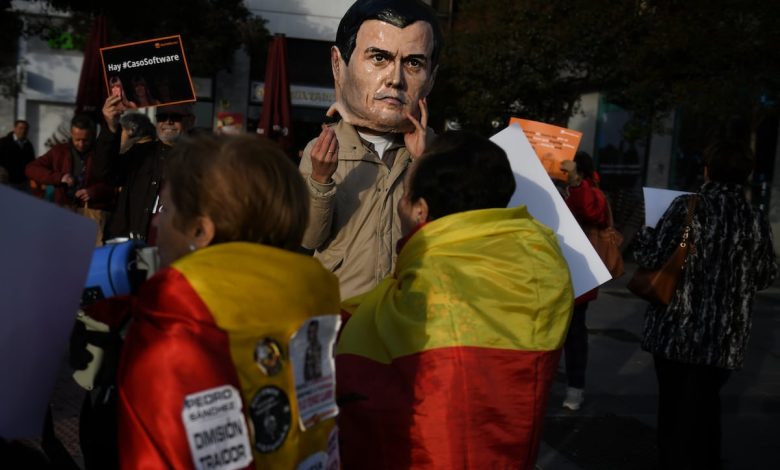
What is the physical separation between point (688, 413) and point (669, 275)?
0.72 m

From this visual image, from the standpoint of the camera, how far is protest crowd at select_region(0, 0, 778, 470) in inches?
56.9

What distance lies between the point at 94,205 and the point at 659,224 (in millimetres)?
3547

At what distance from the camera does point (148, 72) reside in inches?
149

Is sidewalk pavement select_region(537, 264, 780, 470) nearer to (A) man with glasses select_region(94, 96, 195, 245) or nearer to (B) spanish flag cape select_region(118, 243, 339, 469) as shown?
(A) man with glasses select_region(94, 96, 195, 245)

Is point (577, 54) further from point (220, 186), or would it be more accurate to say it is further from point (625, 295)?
point (220, 186)

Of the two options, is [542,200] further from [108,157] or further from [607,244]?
[607,244]

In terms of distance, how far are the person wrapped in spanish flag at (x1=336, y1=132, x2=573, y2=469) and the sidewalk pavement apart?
3013 mm

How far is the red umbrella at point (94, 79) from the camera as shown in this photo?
30.7ft

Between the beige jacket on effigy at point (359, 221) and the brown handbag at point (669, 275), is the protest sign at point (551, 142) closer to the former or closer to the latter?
the beige jacket on effigy at point (359, 221)

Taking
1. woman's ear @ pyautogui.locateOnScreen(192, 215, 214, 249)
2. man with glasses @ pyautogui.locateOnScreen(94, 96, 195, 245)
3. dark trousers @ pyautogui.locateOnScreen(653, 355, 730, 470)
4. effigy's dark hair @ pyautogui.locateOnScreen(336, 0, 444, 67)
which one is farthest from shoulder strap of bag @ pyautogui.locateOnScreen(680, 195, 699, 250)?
woman's ear @ pyautogui.locateOnScreen(192, 215, 214, 249)

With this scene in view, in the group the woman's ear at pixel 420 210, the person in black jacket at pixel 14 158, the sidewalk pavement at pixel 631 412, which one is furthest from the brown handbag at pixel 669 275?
the person in black jacket at pixel 14 158

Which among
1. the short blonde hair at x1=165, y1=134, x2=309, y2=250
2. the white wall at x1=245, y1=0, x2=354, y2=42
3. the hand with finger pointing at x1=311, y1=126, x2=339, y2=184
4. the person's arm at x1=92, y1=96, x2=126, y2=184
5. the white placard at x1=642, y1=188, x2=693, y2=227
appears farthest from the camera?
the white wall at x1=245, y1=0, x2=354, y2=42

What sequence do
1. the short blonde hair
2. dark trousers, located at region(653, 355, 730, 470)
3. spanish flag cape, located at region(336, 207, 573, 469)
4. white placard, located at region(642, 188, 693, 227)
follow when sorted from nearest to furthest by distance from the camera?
1. the short blonde hair
2. spanish flag cape, located at region(336, 207, 573, 469)
3. dark trousers, located at region(653, 355, 730, 470)
4. white placard, located at region(642, 188, 693, 227)

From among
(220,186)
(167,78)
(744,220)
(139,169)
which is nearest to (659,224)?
(744,220)
